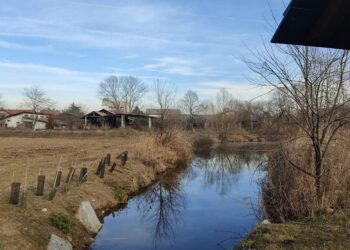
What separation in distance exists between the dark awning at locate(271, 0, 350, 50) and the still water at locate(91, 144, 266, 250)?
288 inches

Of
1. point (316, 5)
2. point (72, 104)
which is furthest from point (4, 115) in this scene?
point (316, 5)

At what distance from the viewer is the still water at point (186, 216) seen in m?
11.6

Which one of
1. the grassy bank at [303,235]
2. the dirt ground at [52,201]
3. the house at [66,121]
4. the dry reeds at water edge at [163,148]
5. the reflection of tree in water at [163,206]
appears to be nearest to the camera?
the grassy bank at [303,235]

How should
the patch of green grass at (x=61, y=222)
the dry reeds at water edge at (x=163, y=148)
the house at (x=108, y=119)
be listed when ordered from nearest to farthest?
the patch of green grass at (x=61, y=222)
the dry reeds at water edge at (x=163, y=148)
the house at (x=108, y=119)

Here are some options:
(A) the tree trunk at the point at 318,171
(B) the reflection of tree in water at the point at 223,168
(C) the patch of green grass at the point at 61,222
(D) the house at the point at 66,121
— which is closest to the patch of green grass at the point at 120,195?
(B) the reflection of tree in water at the point at 223,168

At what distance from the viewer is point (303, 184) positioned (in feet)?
34.3

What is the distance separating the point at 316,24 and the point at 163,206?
42.3ft

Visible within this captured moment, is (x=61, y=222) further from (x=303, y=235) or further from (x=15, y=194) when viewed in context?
(x=303, y=235)

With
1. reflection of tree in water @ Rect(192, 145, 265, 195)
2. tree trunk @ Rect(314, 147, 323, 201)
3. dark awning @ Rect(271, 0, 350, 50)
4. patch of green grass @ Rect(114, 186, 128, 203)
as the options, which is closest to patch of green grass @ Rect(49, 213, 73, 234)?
patch of green grass @ Rect(114, 186, 128, 203)

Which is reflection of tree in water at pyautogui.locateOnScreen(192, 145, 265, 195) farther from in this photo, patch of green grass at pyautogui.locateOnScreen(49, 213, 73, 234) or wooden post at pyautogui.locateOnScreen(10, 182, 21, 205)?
wooden post at pyautogui.locateOnScreen(10, 182, 21, 205)

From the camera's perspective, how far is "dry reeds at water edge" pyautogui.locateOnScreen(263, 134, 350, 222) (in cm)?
1020

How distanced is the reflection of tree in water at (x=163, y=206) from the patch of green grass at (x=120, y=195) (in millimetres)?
544

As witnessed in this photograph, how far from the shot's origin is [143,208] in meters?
15.9

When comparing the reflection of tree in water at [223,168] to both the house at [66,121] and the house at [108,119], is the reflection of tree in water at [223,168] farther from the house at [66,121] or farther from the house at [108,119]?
the house at [66,121]
